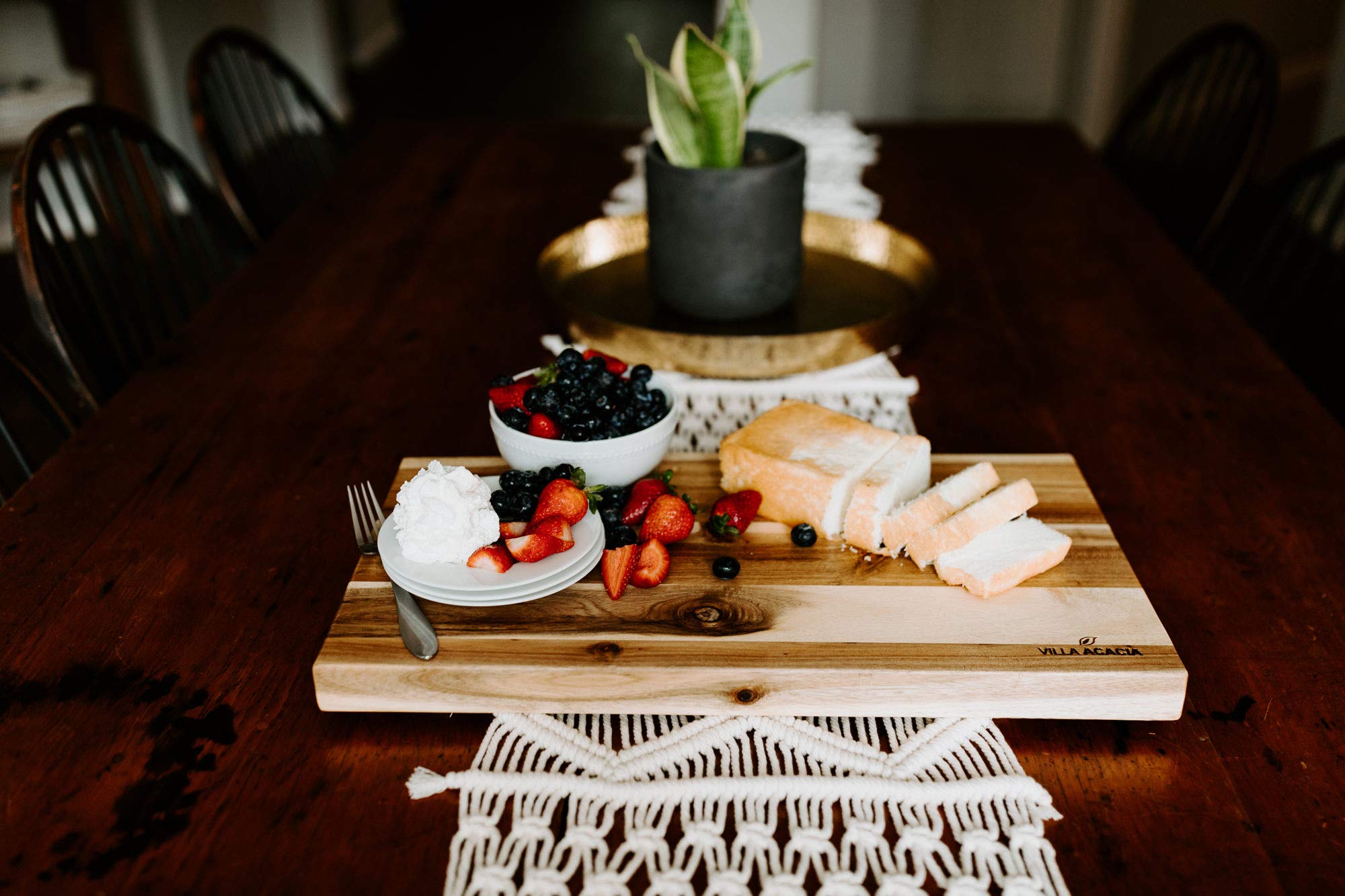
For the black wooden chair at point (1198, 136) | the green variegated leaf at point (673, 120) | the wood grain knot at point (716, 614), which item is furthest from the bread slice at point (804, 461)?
the black wooden chair at point (1198, 136)

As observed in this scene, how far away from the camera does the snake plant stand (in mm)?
1188

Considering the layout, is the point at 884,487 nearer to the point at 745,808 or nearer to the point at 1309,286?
the point at 745,808

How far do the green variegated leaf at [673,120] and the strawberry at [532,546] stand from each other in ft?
1.81

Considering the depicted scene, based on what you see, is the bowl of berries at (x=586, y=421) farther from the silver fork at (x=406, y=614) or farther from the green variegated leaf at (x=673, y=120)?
the green variegated leaf at (x=673, y=120)

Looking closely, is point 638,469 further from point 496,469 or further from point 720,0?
point 720,0

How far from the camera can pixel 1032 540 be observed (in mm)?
882

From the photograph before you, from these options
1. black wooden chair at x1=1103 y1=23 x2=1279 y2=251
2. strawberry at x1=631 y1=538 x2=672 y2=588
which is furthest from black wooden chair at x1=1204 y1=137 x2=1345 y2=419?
strawberry at x1=631 y1=538 x2=672 y2=588

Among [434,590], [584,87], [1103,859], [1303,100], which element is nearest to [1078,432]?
[1103,859]

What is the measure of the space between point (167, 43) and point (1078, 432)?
4.04 meters

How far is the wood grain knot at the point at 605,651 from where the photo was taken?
79cm

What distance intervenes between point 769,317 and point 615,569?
0.57 m

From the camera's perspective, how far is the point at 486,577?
2.69ft

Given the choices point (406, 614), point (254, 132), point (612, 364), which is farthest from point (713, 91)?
point (254, 132)

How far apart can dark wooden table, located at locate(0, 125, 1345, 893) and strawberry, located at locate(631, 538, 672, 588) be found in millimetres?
173
